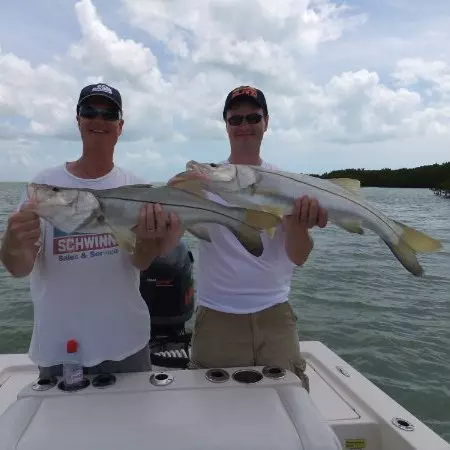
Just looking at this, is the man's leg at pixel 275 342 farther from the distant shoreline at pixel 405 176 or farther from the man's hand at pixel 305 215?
→ the distant shoreline at pixel 405 176

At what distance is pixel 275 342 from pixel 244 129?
1480 mm

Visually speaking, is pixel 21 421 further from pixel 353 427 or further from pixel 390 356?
pixel 390 356

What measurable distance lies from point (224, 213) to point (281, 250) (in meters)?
0.60

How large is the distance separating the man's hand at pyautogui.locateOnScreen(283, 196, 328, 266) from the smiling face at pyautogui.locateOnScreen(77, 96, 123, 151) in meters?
1.29

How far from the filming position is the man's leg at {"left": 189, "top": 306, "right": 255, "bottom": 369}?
317 centimetres

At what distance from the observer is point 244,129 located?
3322 millimetres

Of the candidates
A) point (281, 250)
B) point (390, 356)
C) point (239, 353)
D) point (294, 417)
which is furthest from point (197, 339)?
point (390, 356)

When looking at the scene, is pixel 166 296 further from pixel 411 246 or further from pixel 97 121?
pixel 411 246

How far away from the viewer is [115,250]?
2.79 meters

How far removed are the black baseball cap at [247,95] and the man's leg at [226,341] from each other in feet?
4.72

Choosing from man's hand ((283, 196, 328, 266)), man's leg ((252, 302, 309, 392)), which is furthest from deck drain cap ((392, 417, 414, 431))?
man's hand ((283, 196, 328, 266))

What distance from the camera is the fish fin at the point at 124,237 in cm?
258

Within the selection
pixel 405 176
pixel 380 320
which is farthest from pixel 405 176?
pixel 380 320

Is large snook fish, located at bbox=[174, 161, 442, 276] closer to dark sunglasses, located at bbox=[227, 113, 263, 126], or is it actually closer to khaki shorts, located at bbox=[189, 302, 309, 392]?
dark sunglasses, located at bbox=[227, 113, 263, 126]
